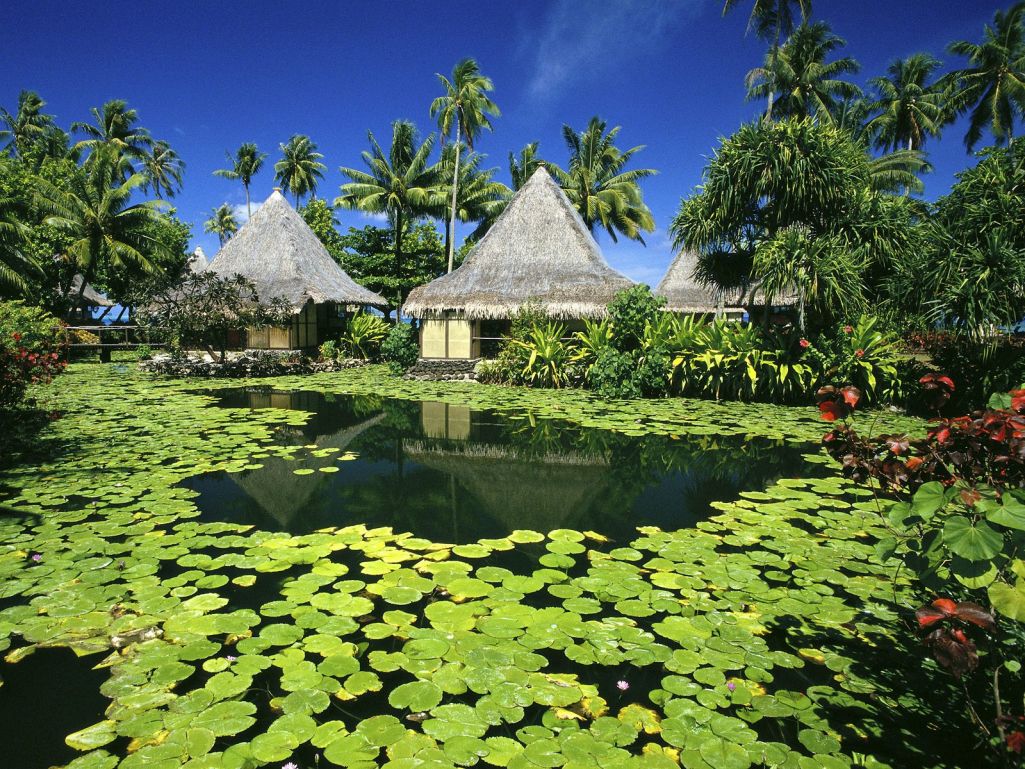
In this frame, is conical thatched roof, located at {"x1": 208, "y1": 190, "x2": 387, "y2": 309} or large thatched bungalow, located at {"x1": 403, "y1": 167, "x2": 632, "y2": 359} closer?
large thatched bungalow, located at {"x1": 403, "y1": 167, "x2": 632, "y2": 359}

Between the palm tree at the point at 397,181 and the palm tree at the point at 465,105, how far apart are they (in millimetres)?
1530

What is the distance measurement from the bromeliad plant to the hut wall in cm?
1366

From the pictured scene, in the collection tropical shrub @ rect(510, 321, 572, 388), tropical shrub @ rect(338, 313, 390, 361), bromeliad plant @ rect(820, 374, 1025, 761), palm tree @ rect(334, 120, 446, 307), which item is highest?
palm tree @ rect(334, 120, 446, 307)

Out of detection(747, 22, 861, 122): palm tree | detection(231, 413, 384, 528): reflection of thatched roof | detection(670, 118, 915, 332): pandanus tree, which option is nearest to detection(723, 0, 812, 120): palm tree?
detection(747, 22, 861, 122): palm tree

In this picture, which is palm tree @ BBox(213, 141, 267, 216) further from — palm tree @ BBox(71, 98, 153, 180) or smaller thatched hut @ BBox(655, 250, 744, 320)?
smaller thatched hut @ BBox(655, 250, 744, 320)

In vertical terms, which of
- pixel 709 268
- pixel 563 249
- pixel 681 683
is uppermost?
pixel 563 249

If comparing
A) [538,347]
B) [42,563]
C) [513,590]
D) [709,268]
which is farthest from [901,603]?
[538,347]

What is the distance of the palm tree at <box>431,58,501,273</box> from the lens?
20.9 meters

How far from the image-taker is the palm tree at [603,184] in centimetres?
2548

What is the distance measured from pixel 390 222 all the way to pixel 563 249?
37.7ft

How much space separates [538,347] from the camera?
1288 cm

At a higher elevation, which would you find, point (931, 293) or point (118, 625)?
point (931, 293)

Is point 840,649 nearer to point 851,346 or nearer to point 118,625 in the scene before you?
point 118,625

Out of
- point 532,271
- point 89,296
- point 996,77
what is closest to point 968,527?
point 532,271
